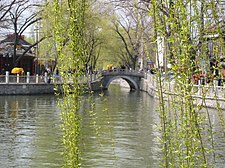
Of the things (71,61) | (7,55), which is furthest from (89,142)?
(7,55)

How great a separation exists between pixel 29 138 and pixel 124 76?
38.6m

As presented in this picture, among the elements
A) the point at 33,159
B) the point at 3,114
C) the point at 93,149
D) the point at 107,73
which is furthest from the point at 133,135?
the point at 107,73

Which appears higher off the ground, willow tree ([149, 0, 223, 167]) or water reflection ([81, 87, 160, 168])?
willow tree ([149, 0, 223, 167])

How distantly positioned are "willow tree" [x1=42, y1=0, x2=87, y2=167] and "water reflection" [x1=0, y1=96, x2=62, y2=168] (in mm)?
7170

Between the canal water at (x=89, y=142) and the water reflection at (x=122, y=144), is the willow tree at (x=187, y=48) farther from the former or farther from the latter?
the water reflection at (x=122, y=144)

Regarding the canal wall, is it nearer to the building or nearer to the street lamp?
the building

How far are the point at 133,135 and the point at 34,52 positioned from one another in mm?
37875

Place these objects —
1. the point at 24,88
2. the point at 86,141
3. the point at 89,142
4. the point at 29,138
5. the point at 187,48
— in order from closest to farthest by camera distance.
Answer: the point at 187,48
the point at 89,142
the point at 86,141
the point at 29,138
the point at 24,88

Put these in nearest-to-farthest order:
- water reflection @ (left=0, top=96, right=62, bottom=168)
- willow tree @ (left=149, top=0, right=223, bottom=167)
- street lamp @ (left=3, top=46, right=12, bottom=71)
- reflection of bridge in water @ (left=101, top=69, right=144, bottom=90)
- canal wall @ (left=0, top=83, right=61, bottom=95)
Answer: willow tree @ (left=149, top=0, right=223, bottom=167), water reflection @ (left=0, top=96, right=62, bottom=168), canal wall @ (left=0, top=83, right=61, bottom=95), street lamp @ (left=3, top=46, right=12, bottom=71), reflection of bridge in water @ (left=101, top=69, right=144, bottom=90)

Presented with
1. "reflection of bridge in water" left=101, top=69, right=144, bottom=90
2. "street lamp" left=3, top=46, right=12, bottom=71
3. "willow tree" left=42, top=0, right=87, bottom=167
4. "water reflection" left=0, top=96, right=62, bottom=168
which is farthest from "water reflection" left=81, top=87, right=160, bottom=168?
"reflection of bridge in water" left=101, top=69, right=144, bottom=90

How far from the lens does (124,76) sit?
54.1 m

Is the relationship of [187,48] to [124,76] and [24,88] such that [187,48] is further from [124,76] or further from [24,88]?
[124,76]

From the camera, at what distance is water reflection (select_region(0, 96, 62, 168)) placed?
12.4 m

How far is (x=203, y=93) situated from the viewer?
15.0 feet
